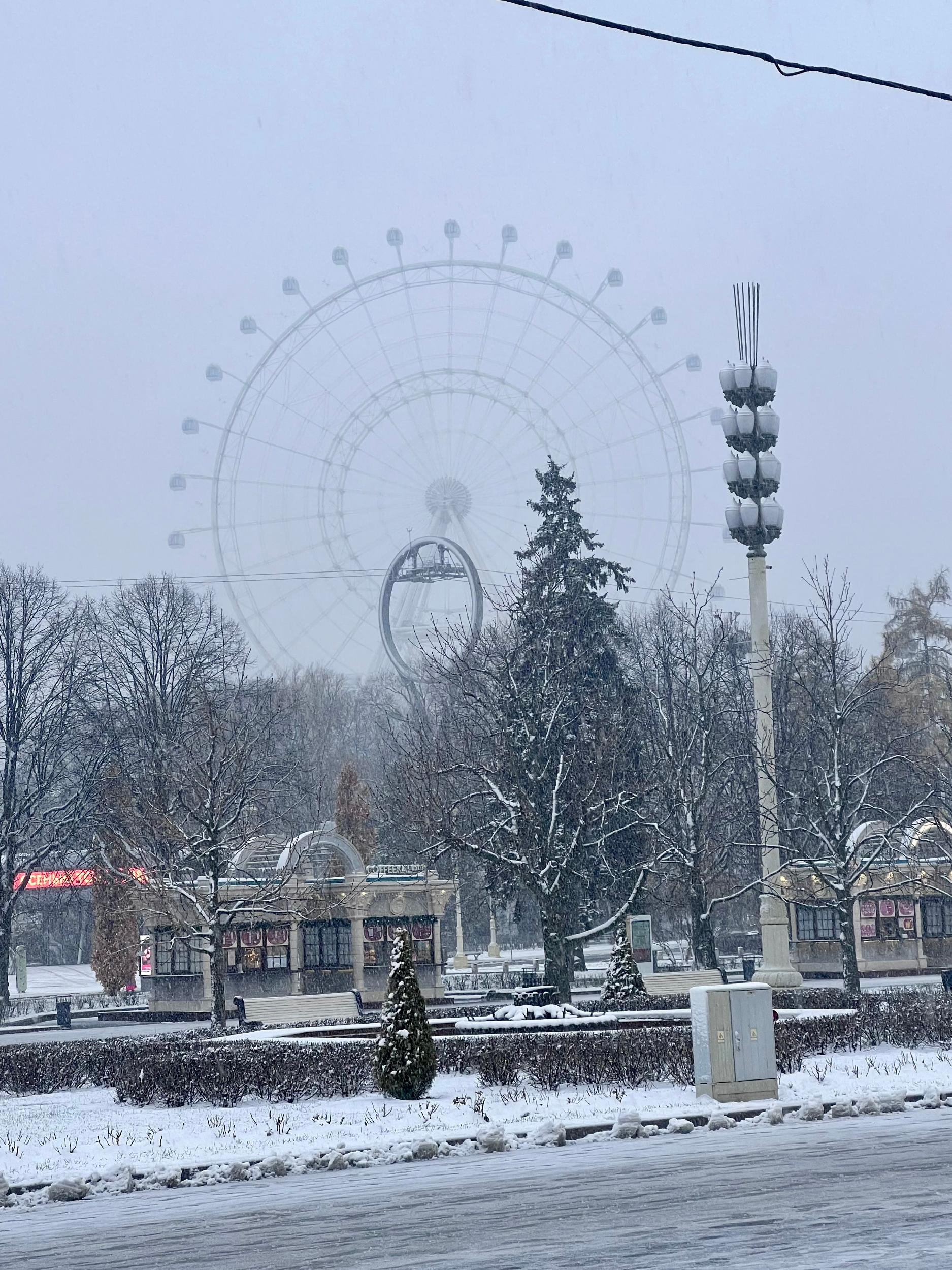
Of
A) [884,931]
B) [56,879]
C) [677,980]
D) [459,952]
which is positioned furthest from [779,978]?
Answer: [56,879]

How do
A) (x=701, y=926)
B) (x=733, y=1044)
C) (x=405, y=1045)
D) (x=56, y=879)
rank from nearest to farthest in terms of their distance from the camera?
1. (x=733, y=1044)
2. (x=405, y=1045)
3. (x=701, y=926)
4. (x=56, y=879)

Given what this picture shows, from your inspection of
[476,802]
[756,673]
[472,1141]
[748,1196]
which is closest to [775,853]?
[756,673]

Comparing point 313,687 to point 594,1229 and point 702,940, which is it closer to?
point 702,940

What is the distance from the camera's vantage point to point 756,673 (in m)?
41.0

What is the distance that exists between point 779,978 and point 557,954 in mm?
5729

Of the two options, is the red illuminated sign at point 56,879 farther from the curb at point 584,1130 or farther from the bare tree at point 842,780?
the curb at point 584,1130

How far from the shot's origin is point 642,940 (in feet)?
160

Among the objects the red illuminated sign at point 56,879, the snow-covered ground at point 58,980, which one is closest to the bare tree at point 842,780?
the red illuminated sign at point 56,879

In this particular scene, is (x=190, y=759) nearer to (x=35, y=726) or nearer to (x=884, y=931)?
(x=35, y=726)

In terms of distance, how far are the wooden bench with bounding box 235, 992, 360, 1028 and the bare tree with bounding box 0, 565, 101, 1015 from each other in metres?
13.7

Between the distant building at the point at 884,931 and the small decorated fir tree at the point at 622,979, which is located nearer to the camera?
the small decorated fir tree at the point at 622,979

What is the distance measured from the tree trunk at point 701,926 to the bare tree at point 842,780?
9.01 feet

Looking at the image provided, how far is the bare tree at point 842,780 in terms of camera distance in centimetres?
3612

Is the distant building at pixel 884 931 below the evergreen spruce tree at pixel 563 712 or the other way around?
below
